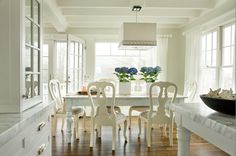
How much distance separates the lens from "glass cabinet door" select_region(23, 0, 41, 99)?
1.88 meters

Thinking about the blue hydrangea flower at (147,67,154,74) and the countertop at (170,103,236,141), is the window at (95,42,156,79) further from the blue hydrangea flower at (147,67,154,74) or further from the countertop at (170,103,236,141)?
the countertop at (170,103,236,141)

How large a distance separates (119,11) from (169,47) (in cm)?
208

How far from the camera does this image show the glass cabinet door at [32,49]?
188 centimetres

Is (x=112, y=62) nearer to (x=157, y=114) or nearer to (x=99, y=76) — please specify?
(x=99, y=76)

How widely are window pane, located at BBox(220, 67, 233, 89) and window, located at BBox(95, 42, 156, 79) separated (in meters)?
2.29

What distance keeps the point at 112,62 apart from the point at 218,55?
2.74 metres

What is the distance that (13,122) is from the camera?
4.47 feet

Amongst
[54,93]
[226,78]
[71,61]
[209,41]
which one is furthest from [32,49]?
[209,41]

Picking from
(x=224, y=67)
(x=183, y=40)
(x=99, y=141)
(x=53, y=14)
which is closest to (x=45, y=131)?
(x=99, y=141)

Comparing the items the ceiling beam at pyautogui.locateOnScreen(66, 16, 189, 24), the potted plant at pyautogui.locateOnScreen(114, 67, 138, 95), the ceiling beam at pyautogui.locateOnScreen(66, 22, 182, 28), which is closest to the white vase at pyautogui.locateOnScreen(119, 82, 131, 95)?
the potted plant at pyautogui.locateOnScreen(114, 67, 138, 95)

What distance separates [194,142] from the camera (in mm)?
3816

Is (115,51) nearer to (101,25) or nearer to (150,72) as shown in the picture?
(101,25)

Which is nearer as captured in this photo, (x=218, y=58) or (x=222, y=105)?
(x=222, y=105)

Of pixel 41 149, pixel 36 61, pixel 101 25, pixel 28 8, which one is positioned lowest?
pixel 41 149
